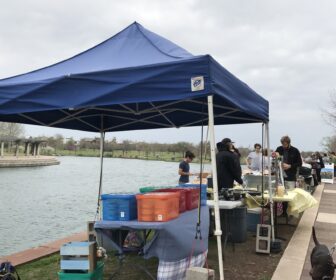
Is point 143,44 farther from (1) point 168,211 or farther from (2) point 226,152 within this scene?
(2) point 226,152

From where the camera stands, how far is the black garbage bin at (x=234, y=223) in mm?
6203

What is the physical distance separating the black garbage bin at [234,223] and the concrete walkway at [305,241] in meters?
0.76

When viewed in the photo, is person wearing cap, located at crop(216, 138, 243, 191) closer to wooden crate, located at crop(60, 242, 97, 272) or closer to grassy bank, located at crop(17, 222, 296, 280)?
grassy bank, located at crop(17, 222, 296, 280)

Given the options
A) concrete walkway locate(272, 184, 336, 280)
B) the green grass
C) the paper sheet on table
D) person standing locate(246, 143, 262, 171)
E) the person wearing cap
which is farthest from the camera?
person standing locate(246, 143, 262, 171)

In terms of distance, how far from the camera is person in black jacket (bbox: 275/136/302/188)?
345 inches

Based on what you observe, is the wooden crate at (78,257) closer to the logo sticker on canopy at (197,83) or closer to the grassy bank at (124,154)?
the logo sticker on canopy at (197,83)

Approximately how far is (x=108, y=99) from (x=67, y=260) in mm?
1687

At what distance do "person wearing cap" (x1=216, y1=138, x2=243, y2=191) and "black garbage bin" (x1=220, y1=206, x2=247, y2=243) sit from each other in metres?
0.62

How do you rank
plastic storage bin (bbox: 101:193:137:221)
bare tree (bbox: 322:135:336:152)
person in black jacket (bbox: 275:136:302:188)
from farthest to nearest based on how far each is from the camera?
1. bare tree (bbox: 322:135:336:152)
2. person in black jacket (bbox: 275:136:302:188)
3. plastic storage bin (bbox: 101:193:137:221)

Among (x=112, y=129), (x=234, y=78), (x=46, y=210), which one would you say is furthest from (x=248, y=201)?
(x=46, y=210)

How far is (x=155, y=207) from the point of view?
396cm

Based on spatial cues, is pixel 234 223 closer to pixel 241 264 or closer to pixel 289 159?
pixel 241 264

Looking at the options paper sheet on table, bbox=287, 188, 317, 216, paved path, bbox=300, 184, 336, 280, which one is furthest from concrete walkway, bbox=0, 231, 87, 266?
paper sheet on table, bbox=287, 188, 317, 216

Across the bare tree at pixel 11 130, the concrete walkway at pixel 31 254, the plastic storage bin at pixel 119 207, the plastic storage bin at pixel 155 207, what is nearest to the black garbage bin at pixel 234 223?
the plastic storage bin at pixel 155 207
